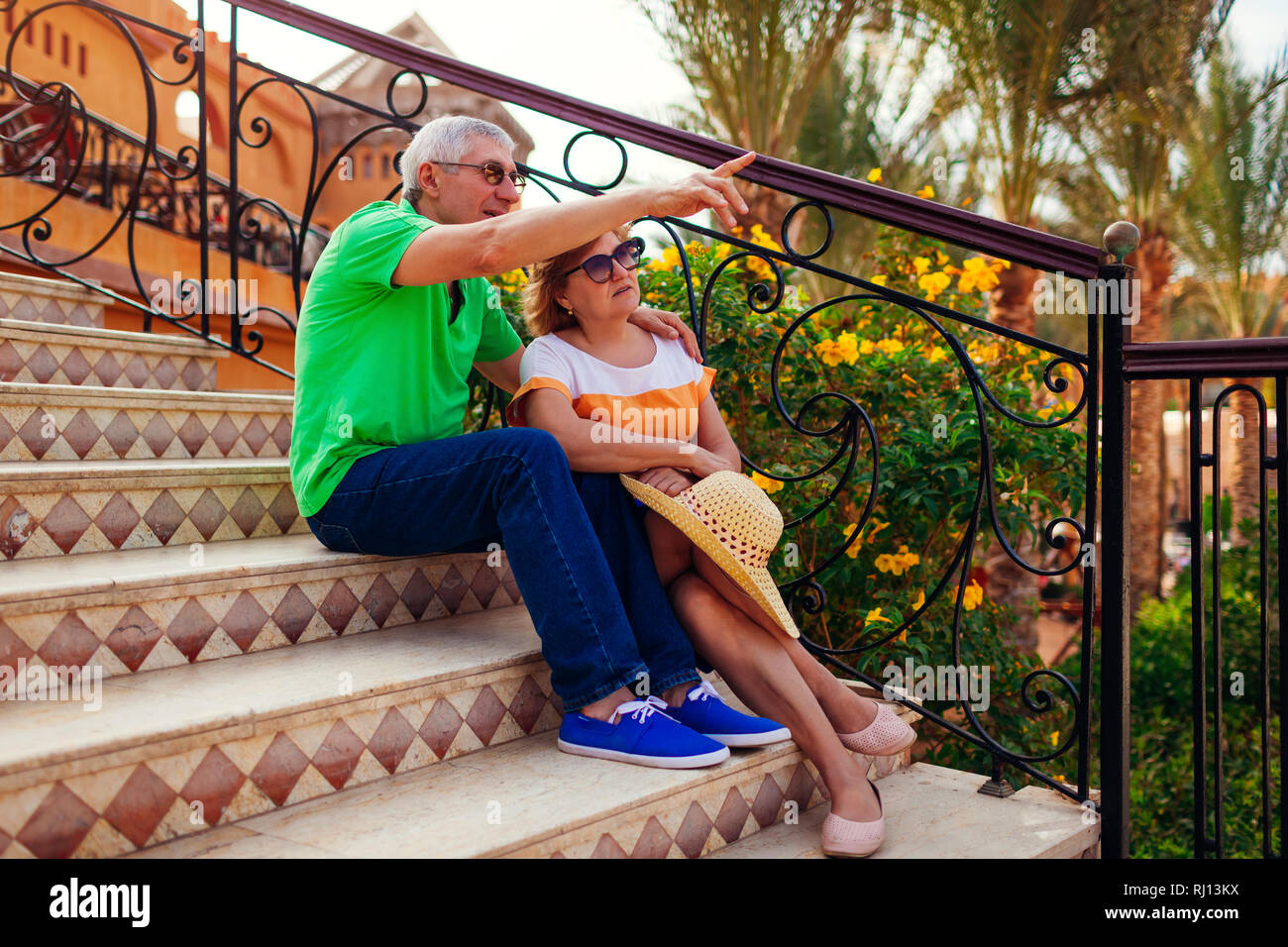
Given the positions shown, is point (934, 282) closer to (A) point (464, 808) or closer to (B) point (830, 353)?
(B) point (830, 353)

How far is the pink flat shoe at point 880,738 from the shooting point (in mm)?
2119

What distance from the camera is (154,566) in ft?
6.89

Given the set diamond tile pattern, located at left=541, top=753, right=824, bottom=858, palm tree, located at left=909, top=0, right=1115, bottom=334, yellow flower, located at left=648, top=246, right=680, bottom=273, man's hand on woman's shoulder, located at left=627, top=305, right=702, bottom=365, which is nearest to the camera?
diamond tile pattern, located at left=541, top=753, right=824, bottom=858

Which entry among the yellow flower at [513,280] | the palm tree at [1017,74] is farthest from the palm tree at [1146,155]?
the yellow flower at [513,280]

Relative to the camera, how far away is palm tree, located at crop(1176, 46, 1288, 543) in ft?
30.7

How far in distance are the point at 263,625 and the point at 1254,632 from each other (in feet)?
23.4

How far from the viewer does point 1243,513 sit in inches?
489

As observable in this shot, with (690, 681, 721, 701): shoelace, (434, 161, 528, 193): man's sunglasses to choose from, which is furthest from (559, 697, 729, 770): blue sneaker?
(434, 161, 528, 193): man's sunglasses

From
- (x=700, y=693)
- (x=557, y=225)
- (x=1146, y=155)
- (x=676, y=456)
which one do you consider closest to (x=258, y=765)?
(x=700, y=693)

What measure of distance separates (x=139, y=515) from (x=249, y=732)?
2.91 feet

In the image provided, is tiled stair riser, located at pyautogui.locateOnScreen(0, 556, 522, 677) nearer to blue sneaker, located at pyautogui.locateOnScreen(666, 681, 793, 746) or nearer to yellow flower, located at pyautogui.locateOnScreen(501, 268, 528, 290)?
blue sneaker, located at pyautogui.locateOnScreen(666, 681, 793, 746)

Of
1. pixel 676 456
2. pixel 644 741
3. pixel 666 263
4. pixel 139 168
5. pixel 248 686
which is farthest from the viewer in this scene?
pixel 139 168

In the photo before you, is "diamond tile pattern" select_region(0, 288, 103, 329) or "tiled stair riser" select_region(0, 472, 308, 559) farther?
"diamond tile pattern" select_region(0, 288, 103, 329)
